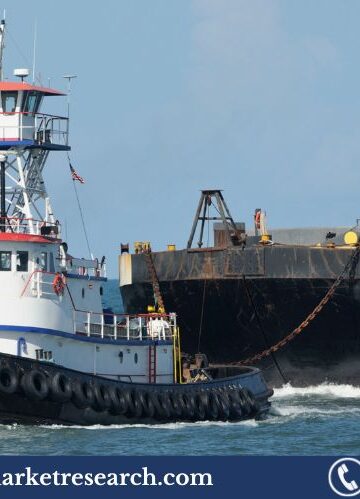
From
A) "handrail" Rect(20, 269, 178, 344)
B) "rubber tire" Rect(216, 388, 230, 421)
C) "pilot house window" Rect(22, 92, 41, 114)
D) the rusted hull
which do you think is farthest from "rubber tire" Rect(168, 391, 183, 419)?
the rusted hull

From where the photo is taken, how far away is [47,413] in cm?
3052

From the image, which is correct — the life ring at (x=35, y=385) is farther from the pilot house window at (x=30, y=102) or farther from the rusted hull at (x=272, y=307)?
the rusted hull at (x=272, y=307)

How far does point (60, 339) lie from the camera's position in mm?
31469

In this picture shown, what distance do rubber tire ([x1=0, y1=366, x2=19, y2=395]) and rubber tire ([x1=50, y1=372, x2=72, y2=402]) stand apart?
749 mm

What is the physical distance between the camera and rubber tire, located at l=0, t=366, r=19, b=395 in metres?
29.8

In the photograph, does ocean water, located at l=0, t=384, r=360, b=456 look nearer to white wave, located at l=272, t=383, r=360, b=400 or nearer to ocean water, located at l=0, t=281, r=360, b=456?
ocean water, located at l=0, t=281, r=360, b=456

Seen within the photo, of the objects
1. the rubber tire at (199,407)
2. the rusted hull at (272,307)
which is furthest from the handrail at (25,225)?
the rusted hull at (272,307)

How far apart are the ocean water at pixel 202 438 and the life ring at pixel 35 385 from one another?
0.70m

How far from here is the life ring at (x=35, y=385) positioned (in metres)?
29.9

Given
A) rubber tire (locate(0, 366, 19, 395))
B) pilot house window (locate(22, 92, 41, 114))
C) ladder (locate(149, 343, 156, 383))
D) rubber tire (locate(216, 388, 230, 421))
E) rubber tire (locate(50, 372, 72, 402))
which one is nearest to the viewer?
rubber tire (locate(0, 366, 19, 395))

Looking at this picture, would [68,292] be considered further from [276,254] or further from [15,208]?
Result: [276,254]
